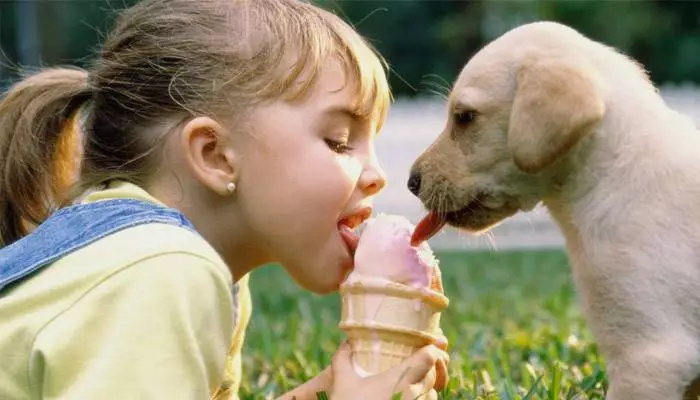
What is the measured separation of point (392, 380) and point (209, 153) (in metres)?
0.81

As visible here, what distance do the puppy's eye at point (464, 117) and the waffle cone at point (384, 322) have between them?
0.48 metres

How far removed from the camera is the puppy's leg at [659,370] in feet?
9.63

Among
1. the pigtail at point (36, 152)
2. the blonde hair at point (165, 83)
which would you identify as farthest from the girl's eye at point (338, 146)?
the pigtail at point (36, 152)

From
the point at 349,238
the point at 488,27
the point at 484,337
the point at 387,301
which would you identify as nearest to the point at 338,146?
the point at 349,238

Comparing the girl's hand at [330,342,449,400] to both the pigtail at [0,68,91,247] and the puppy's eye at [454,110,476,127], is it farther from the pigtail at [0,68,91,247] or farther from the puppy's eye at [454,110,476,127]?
the pigtail at [0,68,91,247]

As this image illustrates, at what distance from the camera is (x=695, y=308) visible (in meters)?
3.02

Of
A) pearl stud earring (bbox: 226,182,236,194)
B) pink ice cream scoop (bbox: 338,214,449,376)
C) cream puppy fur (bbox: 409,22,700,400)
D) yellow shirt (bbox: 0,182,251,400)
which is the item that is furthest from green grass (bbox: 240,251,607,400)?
yellow shirt (bbox: 0,182,251,400)

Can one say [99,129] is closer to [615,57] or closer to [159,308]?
[159,308]

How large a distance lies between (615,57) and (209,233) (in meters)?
1.22

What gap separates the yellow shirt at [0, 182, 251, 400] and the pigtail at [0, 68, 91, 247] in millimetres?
749

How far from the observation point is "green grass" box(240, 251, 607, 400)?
399cm

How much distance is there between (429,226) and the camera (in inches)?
138

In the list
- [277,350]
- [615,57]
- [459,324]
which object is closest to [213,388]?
[615,57]

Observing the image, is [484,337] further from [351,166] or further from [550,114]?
[550,114]
